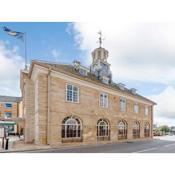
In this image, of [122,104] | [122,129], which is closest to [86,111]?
[122,104]

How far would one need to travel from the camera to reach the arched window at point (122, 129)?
1060 inches

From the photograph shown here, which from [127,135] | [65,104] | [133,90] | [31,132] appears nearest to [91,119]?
[65,104]

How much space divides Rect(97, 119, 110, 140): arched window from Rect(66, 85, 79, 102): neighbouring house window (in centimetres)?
426

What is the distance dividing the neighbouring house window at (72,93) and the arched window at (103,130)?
426cm

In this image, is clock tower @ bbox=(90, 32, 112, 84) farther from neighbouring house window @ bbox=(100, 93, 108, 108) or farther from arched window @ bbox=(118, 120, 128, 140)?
arched window @ bbox=(118, 120, 128, 140)

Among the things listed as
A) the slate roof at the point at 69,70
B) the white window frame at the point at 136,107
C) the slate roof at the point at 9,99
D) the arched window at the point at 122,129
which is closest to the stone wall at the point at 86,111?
the arched window at the point at 122,129

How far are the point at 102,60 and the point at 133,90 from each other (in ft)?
24.3

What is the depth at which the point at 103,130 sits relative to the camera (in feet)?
79.7

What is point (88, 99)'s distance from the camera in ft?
72.8

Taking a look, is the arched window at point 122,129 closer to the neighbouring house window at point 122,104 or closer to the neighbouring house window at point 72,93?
the neighbouring house window at point 122,104

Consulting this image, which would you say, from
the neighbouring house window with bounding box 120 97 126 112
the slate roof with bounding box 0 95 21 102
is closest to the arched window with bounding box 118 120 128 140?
the neighbouring house window with bounding box 120 97 126 112

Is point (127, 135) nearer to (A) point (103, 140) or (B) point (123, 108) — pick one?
(B) point (123, 108)

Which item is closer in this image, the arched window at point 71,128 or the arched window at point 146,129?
the arched window at point 71,128

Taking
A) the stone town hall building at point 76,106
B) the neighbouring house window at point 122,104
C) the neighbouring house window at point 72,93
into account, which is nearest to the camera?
the stone town hall building at point 76,106
